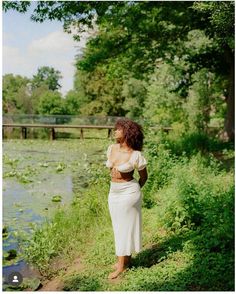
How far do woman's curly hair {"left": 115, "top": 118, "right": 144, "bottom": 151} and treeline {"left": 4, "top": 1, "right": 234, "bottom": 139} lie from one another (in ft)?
11.9

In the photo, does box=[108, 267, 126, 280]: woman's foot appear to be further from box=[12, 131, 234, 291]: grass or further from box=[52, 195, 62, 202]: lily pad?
box=[52, 195, 62, 202]: lily pad

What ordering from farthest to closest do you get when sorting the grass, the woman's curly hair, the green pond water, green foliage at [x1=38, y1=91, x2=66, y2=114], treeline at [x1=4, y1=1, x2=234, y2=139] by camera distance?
green foliage at [x1=38, y1=91, x2=66, y2=114] < treeline at [x1=4, y1=1, x2=234, y2=139] < the green pond water < the woman's curly hair < the grass

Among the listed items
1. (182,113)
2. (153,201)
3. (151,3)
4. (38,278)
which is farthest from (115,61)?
(38,278)

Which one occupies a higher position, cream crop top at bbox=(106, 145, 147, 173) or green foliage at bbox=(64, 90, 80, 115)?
green foliage at bbox=(64, 90, 80, 115)

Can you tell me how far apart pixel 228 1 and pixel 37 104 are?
51204 millimetres

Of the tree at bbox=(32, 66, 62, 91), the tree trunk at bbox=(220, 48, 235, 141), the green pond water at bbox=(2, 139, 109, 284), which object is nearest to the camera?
the green pond water at bbox=(2, 139, 109, 284)

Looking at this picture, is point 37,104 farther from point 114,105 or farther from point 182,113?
point 182,113

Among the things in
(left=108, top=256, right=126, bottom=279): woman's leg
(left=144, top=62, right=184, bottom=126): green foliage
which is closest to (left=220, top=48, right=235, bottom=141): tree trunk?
(left=144, top=62, right=184, bottom=126): green foliage

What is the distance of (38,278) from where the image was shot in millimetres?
6590

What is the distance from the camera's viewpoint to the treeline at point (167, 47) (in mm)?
10922

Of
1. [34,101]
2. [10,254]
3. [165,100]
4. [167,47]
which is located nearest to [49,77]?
[34,101]

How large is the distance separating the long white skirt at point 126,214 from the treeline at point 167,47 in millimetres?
4106

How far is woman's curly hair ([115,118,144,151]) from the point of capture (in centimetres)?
527

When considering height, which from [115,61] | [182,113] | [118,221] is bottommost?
[118,221]
